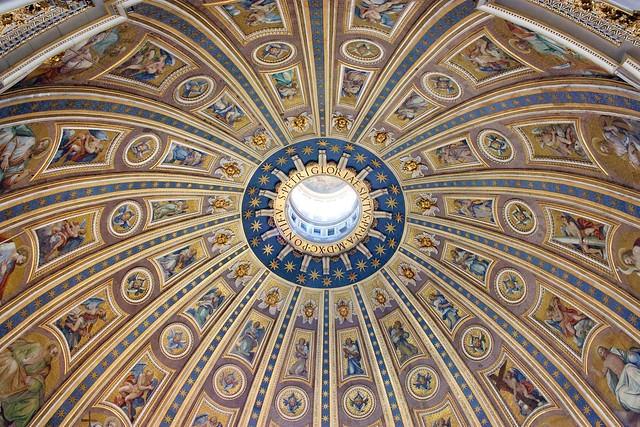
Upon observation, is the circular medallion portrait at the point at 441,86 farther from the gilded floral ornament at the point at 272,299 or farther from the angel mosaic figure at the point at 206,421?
the angel mosaic figure at the point at 206,421

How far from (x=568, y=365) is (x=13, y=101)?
17.1 meters

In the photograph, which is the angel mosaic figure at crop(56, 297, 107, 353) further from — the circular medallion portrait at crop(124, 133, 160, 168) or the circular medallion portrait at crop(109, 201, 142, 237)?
the circular medallion portrait at crop(124, 133, 160, 168)

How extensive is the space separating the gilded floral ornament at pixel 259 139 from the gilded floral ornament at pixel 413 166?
4606 mm

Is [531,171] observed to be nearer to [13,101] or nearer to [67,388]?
[13,101]

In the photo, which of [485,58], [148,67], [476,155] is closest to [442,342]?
[476,155]

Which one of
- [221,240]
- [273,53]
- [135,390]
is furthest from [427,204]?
[135,390]

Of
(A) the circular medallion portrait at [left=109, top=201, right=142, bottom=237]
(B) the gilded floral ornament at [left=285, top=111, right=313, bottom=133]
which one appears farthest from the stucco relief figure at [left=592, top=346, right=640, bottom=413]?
(A) the circular medallion portrait at [left=109, top=201, right=142, bottom=237]

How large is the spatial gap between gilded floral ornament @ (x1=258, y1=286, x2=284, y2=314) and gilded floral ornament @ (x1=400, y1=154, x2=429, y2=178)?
671 cm

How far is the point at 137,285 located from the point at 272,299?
5169 mm

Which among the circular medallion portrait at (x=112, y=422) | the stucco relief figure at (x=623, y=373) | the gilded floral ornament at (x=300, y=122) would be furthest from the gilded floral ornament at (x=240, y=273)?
the stucco relief figure at (x=623, y=373)

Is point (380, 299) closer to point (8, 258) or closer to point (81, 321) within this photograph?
point (81, 321)

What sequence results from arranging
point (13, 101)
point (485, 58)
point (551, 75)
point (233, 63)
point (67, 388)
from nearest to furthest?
point (13, 101) → point (551, 75) → point (485, 58) → point (233, 63) → point (67, 388)

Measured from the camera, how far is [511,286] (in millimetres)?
20438

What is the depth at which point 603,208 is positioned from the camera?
16344 mm
